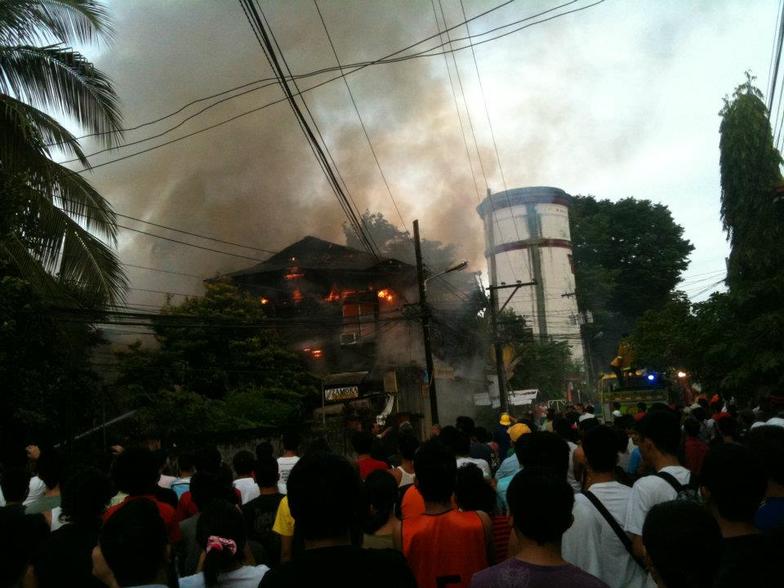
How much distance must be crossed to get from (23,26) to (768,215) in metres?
17.3

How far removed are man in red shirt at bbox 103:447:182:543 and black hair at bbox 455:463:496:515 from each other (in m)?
1.80

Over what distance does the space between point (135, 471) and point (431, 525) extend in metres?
2.00

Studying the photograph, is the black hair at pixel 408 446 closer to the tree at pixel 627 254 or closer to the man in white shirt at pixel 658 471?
the man in white shirt at pixel 658 471

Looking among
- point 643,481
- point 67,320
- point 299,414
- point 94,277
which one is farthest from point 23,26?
point 299,414

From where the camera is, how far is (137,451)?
13.9 feet

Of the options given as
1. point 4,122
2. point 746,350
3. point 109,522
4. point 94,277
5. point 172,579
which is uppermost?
point 4,122

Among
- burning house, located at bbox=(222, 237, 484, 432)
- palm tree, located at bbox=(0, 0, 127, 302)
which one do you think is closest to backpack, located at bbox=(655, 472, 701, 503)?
palm tree, located at bbox=(0, 0, 127, 302)

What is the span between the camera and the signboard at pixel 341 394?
2158cm

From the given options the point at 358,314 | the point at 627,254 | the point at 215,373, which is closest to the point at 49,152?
the point at 215,373

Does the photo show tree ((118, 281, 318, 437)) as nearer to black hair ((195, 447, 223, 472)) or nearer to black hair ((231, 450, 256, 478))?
black hair ((231, 450, 256, 478))

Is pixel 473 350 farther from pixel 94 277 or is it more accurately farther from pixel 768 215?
pixel 94 277

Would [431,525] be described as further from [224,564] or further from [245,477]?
[245,477]

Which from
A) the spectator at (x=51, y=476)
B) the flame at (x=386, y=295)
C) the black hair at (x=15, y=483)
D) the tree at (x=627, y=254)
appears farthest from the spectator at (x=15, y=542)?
the tree at (x=627, y=254)

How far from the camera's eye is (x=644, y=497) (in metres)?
3.47
